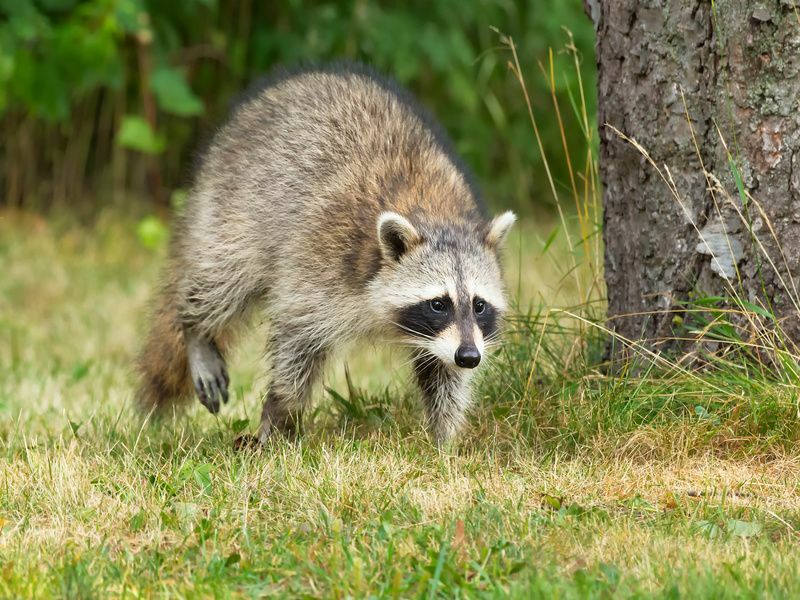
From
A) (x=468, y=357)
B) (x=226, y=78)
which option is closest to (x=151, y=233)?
(x=226, y=78)

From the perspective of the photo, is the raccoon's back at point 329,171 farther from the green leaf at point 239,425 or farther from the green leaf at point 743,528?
the green leaf at point 743,528

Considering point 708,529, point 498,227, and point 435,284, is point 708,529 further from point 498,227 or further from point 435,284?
point 498,227

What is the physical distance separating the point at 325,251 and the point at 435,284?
46 centimetres

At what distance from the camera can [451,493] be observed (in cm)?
367

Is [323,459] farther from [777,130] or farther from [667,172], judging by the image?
[777,130]

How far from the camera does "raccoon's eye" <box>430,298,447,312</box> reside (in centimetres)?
441

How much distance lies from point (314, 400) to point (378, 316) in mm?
518

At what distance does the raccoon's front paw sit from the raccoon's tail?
0.06m

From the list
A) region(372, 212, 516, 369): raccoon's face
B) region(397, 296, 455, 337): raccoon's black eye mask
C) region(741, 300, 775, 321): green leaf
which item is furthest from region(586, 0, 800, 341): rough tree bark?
region(397, 296, 455, 337): raccoon's black eye mask

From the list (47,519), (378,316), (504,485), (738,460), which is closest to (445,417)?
(378,316)

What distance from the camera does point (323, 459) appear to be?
3.96m

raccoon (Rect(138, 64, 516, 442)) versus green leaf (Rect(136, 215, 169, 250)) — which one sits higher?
raccoon (Rect(138, 64, 516, 442))

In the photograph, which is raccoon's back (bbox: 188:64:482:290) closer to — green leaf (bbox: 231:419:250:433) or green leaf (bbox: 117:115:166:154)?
green leaf (bbox: 231:419:250:433)

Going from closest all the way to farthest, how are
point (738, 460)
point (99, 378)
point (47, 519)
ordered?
point (47, 519), point (738, 460), point (99, 378)
